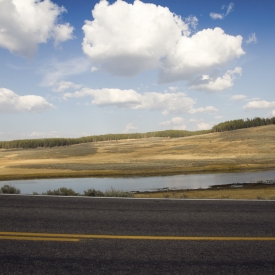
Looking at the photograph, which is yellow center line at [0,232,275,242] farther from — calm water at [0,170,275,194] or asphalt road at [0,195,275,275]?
calm water at [0,170,275,194]

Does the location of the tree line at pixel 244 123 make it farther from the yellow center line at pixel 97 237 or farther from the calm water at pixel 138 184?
the yellow center line at pixel 97 237

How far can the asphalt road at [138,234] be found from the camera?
5.07 meters

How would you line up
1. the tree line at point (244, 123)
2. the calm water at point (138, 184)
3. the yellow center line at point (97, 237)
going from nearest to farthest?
the yellow center line at point (97, 237)
the calm water at point (138, 184)
the tree line at point (244, 123)

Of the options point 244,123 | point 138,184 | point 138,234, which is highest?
point 244,123

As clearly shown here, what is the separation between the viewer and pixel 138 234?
680cm

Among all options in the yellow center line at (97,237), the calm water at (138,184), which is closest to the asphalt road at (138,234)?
the yellow center line at (97,237)

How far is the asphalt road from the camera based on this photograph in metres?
5.07

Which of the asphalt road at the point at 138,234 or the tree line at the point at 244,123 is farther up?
the tree line at the point at 244,123

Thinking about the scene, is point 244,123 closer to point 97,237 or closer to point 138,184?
point 138,184

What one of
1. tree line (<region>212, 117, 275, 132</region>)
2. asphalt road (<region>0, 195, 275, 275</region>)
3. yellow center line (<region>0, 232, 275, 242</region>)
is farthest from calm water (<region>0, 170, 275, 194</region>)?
tree line (<region>212, 117, 275, 132</region>)

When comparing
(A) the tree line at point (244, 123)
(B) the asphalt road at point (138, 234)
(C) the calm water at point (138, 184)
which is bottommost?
(C) the calm water at point (138, 184)

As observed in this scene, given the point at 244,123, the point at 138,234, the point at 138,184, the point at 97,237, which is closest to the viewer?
the point at 97,237

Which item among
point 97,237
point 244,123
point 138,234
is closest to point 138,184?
point 138,234

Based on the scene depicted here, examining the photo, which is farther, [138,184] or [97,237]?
[138,184]
